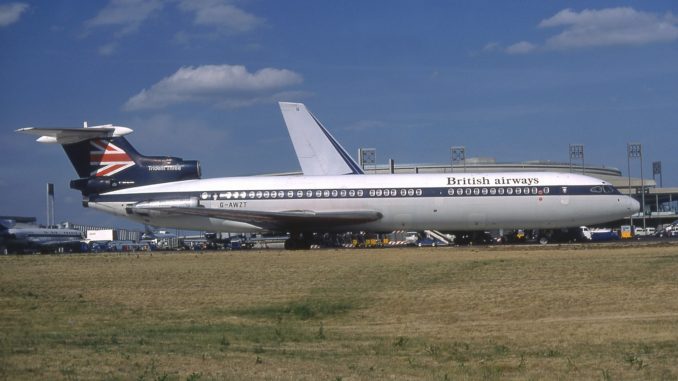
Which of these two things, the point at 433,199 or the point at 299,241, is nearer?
the point at 433,199

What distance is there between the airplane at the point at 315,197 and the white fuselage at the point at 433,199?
0.06 meters

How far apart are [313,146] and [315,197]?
18.0m

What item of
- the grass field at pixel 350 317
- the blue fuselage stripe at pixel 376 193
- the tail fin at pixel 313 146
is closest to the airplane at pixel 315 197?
the blue fuselage stripe at pixel 376 193

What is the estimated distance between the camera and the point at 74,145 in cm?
5128

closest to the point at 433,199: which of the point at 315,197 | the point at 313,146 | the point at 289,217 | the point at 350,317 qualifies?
the point at 315,197

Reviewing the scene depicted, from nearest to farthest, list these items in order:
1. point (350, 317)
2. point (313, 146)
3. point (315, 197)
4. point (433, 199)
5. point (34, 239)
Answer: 1. point (350, 317)
2. point (433, 199)
3. point (315, 197)
4. point (313, 146)
5. point (34, 239)

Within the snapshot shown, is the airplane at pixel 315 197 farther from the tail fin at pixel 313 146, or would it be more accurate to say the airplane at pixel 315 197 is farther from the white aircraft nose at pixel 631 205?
the tail fin at pixel 313 146

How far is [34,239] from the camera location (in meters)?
72.6

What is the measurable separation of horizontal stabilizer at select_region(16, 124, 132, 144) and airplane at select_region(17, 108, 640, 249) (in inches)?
2.3

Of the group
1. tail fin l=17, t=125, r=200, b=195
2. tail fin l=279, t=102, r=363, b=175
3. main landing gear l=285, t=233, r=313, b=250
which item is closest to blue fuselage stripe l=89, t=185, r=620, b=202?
tail fin l=17, t=125, r=200, b=195

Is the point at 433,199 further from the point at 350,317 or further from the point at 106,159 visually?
the point at 350,317

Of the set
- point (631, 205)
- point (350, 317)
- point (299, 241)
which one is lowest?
point (350, 317)

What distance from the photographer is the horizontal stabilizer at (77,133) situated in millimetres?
49594

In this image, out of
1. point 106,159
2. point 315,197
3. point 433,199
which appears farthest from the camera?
point 106,159
